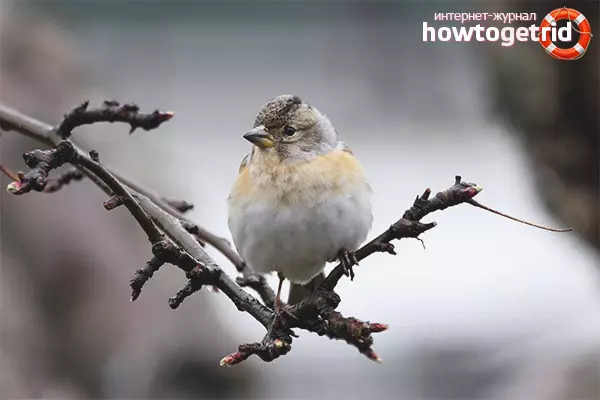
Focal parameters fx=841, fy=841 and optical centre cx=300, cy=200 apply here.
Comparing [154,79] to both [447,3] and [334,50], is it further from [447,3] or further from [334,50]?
[447,3]

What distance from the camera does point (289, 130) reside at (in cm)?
116

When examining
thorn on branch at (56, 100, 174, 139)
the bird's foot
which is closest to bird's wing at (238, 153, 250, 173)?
thorn on branch at (56, 100, 174, 139)

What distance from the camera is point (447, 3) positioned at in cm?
307

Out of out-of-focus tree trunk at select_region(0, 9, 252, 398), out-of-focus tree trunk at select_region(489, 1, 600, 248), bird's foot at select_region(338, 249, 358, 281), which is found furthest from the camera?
out-of-focus tree trunk at select_region(489, 1, 600, 248)

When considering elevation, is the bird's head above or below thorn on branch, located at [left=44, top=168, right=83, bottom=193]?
above

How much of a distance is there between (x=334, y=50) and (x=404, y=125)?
0.49m

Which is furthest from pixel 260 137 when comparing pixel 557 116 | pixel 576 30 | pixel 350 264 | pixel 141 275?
pixel 557 116

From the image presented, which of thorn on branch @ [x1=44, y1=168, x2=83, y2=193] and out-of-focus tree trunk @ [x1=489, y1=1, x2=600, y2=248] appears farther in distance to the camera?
out-of-focus tree trunk @ [x1=489, y1=1, x2=600, y2=248]

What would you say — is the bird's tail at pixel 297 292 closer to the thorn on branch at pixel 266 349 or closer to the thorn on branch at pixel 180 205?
the thorn on branch at pixel 180 205

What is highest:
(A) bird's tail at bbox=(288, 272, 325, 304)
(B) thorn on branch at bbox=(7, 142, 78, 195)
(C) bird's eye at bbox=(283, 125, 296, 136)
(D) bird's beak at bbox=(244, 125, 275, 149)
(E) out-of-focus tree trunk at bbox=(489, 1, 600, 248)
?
(E) out-of-focus tree trunk at bbox=(489, 1, 600, 248)

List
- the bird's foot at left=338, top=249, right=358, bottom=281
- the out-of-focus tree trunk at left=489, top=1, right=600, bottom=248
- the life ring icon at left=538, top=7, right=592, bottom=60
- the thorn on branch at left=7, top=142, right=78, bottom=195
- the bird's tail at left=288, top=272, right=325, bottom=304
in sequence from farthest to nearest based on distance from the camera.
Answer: the out-of-focus tree trunk at left=489, top=1, right=600, bottom=248
the life ring icon at left=538, top=7, right=592, bottom=60
the bird's tail at left=288, top=272, right=325, bottom=304
the bird's foot at left=338, top=249, right=358, bottom=281
the thorn on branch at left=7, top=142, right=78, bottom=195

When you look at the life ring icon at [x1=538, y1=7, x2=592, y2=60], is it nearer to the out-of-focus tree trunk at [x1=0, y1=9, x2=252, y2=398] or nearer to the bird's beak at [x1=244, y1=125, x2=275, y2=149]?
→ the bird's beak at [x1=244, y1=125, x2=275, y2=149]

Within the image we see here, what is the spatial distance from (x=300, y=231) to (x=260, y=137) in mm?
146

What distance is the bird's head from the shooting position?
44.5 inches
